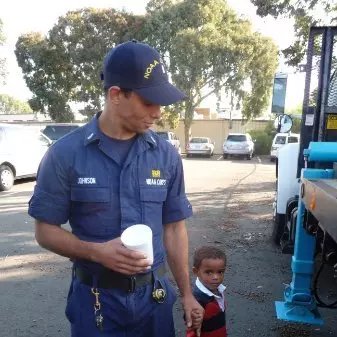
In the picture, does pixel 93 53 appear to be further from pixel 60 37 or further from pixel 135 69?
pixel 135 69

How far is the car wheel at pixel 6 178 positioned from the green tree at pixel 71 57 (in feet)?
55.2

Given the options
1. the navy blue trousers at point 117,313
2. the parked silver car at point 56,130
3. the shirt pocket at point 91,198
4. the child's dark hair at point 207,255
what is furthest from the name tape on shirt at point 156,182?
the parked silver car at point 56,130

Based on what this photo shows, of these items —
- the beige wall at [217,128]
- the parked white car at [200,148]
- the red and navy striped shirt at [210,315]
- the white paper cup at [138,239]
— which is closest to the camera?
the white paper cup at [138,239]

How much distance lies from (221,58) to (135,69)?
26.8m

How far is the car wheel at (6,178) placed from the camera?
10.5 metres

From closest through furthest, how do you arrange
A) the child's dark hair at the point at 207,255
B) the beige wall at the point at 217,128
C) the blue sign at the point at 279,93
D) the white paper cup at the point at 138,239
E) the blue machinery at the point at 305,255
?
the white paper cup at the point at 138,239 → the child's dark hair at the point at 207,255 → the blue machinery at the point at 305,255 → the blue sign at the point at 279,93 → the beige wall at the point at 217,128

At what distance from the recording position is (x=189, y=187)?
11.5 metres

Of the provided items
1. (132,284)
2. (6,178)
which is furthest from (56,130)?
(132,284)

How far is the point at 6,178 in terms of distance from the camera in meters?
10.7

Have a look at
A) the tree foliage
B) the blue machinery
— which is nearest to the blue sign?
the blue machinery

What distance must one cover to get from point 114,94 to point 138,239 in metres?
0.60

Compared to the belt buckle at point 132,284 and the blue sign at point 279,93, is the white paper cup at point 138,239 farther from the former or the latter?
the blue sign at point 279,93

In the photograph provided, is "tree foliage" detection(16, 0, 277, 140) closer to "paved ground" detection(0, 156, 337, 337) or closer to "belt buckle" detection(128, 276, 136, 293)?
"paved ground" detection(0, 156, 337, 337)

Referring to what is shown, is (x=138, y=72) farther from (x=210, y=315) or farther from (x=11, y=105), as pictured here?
(x=11, y=105)
